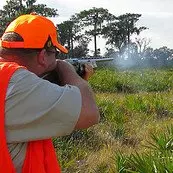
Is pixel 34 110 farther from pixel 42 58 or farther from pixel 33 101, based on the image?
pixel 42 58

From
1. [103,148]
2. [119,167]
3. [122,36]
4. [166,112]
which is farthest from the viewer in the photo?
[122,36]

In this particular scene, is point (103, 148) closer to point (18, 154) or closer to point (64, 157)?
point (64, 157)

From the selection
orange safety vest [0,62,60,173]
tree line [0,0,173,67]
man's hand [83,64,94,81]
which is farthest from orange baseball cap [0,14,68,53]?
tree line [0,0,173,67]

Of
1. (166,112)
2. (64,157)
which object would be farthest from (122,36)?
(64,157)

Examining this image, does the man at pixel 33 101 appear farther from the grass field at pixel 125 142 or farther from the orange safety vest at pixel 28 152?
the grass field at pixel 125 142

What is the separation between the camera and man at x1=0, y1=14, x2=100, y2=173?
1933mm

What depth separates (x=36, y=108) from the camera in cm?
195

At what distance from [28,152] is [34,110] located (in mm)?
213

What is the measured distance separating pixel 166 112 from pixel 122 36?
179ft

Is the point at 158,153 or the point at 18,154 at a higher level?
the point at 18,154

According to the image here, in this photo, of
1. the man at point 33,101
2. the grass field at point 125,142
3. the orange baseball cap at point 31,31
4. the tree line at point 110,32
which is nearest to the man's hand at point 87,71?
the man at point 33,101

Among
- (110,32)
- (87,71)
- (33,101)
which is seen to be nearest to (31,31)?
(33,101)

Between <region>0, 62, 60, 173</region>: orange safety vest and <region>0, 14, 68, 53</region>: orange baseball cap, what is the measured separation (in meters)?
0.10

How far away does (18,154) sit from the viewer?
2035 mm
